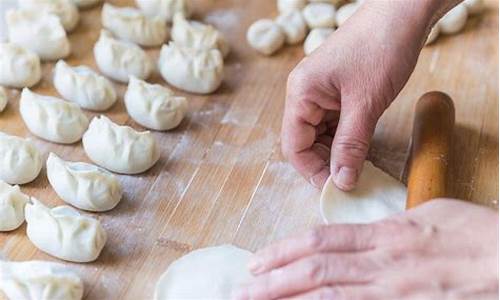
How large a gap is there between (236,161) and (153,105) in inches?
8.3

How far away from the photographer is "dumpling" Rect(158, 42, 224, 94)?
5.92 feet

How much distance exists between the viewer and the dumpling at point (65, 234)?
4.68 feet

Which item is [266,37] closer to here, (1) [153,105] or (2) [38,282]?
(1) [153,105]

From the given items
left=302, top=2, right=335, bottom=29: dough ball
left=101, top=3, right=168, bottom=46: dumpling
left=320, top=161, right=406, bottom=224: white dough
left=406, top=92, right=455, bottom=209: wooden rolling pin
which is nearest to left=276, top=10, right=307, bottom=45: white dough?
left=302, top=2, right=335, bottom=29: dough ball

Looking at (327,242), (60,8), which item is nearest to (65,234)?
(327,242)

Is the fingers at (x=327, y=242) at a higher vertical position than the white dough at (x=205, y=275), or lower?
higher

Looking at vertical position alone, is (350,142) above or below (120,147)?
above

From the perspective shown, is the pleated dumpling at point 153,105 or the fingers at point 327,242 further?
the pleated dumpling at point 153,105

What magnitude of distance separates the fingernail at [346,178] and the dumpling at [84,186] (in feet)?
1.37

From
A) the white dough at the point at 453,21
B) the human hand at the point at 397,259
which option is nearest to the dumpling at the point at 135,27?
the white dough at the point at 453,21

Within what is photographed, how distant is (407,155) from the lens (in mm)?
1681

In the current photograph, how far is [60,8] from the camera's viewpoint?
1954mm

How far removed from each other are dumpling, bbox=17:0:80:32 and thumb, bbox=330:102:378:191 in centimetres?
82

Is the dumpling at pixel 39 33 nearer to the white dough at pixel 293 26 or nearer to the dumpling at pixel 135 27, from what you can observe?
the dumpling at pixel 135 27
